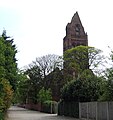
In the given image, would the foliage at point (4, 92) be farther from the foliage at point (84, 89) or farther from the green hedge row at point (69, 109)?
the green hedge row at point (69, 109)

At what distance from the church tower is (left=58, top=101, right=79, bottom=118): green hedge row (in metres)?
39.4

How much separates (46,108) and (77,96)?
89.9 feet

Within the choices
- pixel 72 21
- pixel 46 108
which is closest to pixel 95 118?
pixel 46 108

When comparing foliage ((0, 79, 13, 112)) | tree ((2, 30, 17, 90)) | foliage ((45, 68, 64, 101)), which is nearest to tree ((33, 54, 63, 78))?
foliage ((45, 68, 64, 101))

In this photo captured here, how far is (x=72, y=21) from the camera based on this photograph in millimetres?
89188

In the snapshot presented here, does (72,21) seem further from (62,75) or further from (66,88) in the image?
(66,88)

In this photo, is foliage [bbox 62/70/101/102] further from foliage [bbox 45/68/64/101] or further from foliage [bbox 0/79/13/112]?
foliage [bbox 45/68/64/101]

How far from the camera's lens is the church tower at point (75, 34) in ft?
288

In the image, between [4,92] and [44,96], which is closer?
[4,92]

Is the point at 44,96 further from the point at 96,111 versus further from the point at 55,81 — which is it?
the point at 96,111

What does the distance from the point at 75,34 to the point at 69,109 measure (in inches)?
1887

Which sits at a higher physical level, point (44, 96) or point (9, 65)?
point (9, 65)

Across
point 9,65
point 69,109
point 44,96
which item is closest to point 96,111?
point 9,65

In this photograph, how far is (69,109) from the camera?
143 ft
